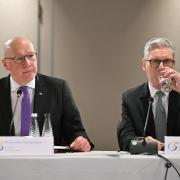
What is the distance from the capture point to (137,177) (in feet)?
5.49

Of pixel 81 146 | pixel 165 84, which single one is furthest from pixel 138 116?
pixel 81 146

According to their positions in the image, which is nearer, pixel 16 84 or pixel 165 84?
pixel 165 84

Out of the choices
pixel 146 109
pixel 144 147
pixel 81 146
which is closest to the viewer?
pixel 144 147

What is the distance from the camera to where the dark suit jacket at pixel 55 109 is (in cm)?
259

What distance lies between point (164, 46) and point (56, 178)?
1.28 metres

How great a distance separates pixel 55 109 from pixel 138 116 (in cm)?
56

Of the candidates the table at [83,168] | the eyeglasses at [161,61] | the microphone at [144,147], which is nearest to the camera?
the table at [83,168]

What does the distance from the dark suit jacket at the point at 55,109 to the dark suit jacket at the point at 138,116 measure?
27 cm

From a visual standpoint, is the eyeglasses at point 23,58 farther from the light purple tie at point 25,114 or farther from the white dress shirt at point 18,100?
the light purple tie at point 25,114

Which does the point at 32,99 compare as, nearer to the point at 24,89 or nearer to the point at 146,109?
the point at 24,89

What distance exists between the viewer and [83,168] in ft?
5.51

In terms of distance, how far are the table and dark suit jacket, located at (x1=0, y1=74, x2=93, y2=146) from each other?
0.85m

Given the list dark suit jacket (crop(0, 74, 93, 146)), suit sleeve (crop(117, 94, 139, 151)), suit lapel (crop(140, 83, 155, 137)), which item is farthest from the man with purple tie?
suit lapel (crop(140, 83, 155, 137))

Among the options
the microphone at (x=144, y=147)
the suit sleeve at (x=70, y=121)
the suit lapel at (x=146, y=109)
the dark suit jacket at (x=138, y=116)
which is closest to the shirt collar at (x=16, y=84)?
the suit sleeve at (x=70, y=121)
